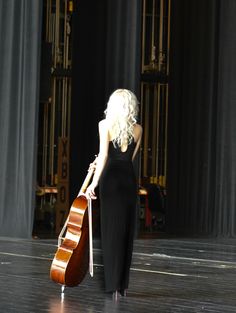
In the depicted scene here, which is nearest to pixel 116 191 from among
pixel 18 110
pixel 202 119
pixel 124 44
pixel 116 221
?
pixel 116 221

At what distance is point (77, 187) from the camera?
16.6 metres

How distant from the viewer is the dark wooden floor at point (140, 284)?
636 centimetres

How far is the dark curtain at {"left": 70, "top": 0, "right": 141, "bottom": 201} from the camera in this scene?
1483cm

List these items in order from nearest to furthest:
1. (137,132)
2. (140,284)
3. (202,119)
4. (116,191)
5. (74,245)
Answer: (74,245)
(116,191)
(137,132)
(140,284)
(202,119)

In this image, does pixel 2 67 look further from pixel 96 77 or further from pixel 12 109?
pixel 96 77

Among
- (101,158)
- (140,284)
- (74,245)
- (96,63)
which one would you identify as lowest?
(140,284)

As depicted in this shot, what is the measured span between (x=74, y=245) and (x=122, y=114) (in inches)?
36.7

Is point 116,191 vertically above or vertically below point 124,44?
below

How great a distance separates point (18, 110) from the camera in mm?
13922

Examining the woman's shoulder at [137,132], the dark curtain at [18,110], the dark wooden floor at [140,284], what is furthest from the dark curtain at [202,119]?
the woman's shoulder at [137,132]

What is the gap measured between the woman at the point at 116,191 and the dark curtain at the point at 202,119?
9.57m

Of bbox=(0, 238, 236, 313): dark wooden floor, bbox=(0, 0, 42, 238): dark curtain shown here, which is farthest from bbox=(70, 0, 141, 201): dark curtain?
bbox=(0, 238, 236, 313): dark wooden floor

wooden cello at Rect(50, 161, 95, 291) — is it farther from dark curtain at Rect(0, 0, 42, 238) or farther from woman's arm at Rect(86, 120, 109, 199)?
dark curtain at Rect(0, 0, 42, 238)

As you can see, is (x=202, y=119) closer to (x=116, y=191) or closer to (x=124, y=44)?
(x=124, y=44)
